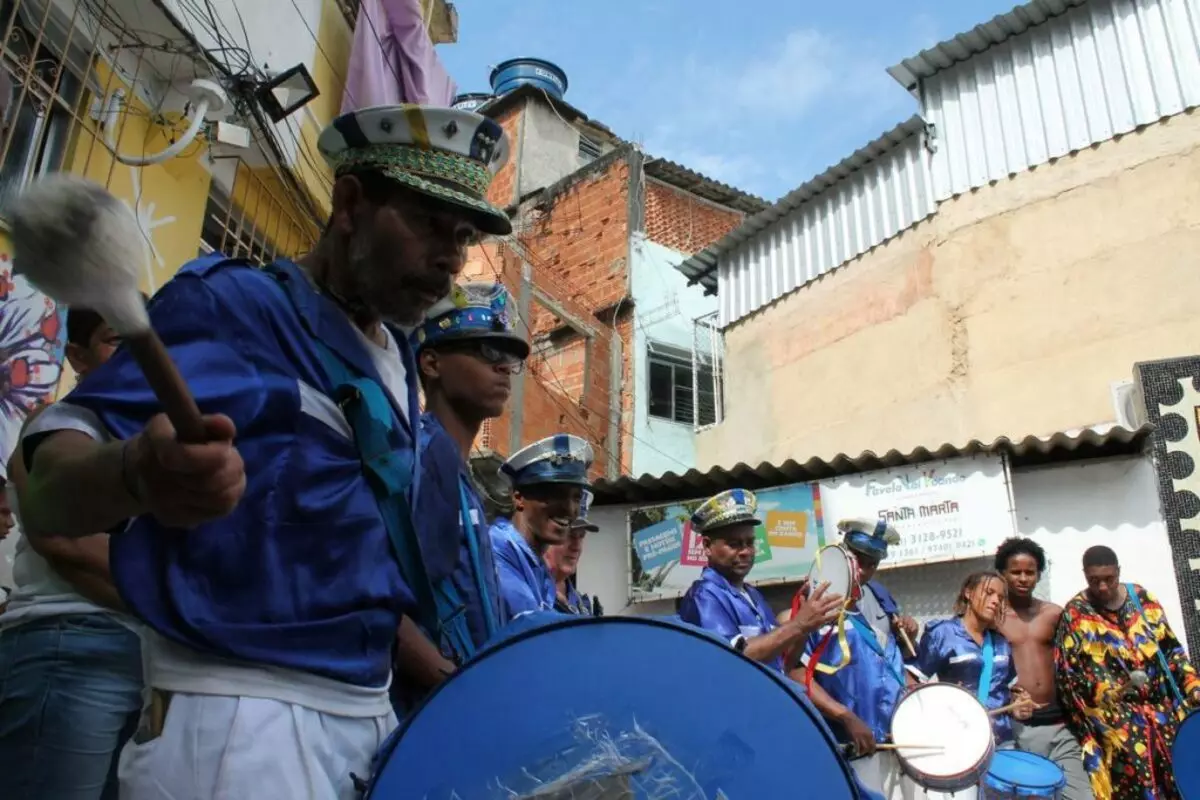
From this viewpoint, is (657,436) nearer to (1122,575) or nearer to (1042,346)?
(1042,346)

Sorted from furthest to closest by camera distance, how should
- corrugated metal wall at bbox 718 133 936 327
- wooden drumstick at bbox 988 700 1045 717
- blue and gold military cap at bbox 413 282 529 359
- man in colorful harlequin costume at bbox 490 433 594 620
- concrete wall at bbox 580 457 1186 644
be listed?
corrugated metal wall at bbox 718 133 936 327 < concrete wall at bbox 580 457 1186 644 < wooden drumstick at bbox 988 700 1045 717 < man in colorful harlequin costume at bbox 490 433 594 620 < blue and gold military cap at bbox 413 282 529 359

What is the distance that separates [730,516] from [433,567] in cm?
340

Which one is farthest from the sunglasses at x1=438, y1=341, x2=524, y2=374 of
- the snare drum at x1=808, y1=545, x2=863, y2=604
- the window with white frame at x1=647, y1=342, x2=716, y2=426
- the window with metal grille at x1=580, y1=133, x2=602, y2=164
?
the window with metal grille at x1=580, y1=133, x2=602, y2=164

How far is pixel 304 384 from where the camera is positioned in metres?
1.38

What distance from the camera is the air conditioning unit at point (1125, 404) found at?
8.48 meters

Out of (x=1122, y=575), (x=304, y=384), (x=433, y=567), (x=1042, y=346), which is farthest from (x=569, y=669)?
(x=1042, y=346)

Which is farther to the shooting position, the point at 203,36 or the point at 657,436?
the point at 657,436

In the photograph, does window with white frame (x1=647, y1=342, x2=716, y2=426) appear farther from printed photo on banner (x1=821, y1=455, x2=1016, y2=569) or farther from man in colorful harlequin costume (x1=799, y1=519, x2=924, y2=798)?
man in colorful harlequin costume (x1=799, y1=519, x2=924, y2=798)

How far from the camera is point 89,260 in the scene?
831 millimetres

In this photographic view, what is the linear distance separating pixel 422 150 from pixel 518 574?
1.58m

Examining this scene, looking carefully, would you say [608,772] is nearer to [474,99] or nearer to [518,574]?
[518,574]

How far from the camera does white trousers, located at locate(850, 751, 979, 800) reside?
4.71 meters

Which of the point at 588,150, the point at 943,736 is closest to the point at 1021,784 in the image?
the point at 943,736

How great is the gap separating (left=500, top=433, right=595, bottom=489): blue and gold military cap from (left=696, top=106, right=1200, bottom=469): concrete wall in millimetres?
7130
